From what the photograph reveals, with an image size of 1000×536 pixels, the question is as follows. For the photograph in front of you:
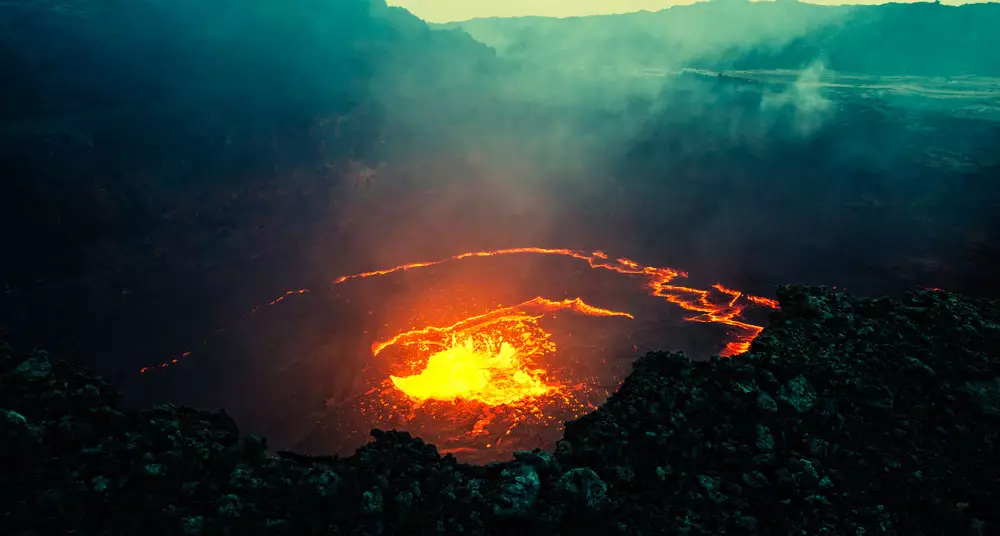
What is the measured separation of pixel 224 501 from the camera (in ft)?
26.4

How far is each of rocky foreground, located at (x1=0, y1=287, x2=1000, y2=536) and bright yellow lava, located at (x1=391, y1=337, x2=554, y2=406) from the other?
6.98m

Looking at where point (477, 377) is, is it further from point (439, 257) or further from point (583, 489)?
point (439, 257)

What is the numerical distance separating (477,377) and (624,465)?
10.2 m

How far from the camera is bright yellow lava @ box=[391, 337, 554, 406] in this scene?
18.2 m

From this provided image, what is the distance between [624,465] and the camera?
9586 mm

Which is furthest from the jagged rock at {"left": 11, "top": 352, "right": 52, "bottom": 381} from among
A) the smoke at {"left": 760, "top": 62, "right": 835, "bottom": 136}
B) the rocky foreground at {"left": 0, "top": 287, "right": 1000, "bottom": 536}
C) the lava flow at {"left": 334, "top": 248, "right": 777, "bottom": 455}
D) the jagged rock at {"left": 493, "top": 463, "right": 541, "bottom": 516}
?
the smoke at {"left": 760, "top": 62, "right": 835, "bottom": 136}

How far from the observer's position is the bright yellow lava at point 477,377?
1819 centimetres

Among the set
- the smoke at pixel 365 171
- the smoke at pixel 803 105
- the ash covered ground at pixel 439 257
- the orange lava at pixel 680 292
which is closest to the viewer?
the ash covered ground at pixel 439 257

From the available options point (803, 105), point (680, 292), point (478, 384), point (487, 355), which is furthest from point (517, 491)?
point (803, 105)

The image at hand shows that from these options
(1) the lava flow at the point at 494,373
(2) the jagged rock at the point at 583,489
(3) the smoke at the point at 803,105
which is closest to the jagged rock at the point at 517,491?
(2) the jagged rock at the point at 583,489

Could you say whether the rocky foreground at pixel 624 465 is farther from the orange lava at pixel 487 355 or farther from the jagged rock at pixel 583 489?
the orange lava at pixel 487 355

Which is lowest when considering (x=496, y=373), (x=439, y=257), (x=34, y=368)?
(x=496, y=373)

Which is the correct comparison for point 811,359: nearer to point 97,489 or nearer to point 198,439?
point 198,439

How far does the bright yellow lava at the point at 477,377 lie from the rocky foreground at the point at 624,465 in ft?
22.9
